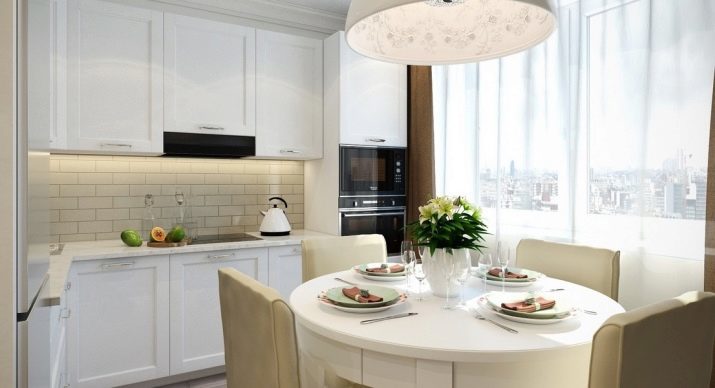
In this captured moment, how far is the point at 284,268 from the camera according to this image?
3.04 m

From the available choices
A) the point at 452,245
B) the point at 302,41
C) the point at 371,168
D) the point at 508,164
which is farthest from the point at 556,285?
the point at 302,41

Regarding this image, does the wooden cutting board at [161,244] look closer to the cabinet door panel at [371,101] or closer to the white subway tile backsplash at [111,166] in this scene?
the white subway tile backsplash at [111,166]

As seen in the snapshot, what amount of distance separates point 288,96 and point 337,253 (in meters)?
1.41

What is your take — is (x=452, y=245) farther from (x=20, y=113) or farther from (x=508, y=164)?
(x=508, y=164)

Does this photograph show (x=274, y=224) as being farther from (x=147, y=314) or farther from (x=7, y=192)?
(x=7, y=192)

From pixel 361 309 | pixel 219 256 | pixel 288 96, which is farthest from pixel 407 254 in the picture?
pixel 288 96

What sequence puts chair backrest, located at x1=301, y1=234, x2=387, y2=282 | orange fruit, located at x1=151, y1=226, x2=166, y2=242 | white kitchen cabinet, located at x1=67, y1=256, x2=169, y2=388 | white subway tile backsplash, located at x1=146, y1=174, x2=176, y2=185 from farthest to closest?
white subway tile backsplash, located at x1=146, y1=174, x2=176, y2=185 < orange fruit, located at x1=151, y1=226, x2=166, y2=242 < white kitchen cabinet, located at x1=67, y1=256, x2=169, y2=388 < chair backrest, located at x1=301, y1=234, x2=387, y2=282

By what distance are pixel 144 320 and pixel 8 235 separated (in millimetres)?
1752

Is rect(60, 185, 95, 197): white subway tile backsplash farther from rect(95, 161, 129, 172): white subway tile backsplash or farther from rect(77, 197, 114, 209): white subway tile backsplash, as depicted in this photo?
rect(95, 161, 129, 172): white subway tile backsplash

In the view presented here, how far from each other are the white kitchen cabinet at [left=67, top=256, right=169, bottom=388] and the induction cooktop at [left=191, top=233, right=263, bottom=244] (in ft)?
1.27

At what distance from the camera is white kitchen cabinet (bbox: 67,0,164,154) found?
2.64 m

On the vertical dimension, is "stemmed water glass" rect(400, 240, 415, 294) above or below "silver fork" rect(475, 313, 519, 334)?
above

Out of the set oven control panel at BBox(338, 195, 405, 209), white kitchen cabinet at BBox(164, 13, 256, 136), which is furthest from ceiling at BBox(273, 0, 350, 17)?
oven control panel at BBox(338, 195, 405, 209)

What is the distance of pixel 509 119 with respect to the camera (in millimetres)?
2879
